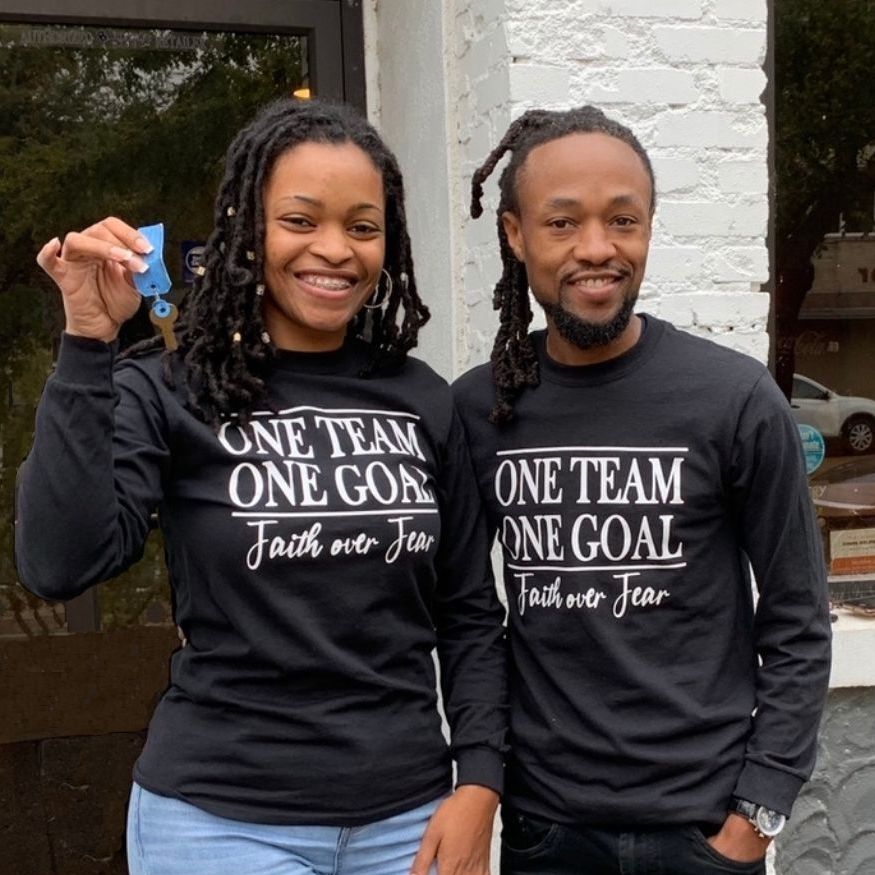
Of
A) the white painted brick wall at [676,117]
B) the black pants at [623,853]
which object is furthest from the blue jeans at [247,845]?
the white painted brick wall at [676,117]

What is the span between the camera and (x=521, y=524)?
1977mm

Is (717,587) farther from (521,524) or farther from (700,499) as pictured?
(521,524)

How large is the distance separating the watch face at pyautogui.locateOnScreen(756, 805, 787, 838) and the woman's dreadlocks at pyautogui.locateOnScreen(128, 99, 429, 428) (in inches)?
33.7

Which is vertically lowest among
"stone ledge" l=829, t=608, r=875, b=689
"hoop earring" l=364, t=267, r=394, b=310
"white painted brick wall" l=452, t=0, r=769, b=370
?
"stone ledge" l=829, t=608, r=875, b=689

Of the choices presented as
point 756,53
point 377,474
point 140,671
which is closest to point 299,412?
point 377,474

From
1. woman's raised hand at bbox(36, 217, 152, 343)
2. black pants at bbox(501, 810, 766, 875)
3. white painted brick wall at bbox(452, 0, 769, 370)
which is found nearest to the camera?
woman's raised hand at bbox(36, 217, 152, 343)

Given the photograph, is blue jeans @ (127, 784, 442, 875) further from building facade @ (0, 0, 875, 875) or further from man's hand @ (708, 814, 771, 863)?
building facade @ (0, 0, 875, 875)

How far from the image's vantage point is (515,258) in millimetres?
2158

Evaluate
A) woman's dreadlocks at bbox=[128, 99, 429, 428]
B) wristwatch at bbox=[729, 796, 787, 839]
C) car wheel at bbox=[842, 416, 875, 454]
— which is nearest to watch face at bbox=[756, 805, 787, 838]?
wristwatch at bbox=[729, 796, 787, 839]

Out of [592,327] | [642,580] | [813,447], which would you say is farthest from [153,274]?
[813,447]

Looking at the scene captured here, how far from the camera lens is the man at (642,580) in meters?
1.86

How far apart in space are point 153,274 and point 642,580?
32.8 inches

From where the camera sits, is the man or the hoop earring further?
the hoop earring

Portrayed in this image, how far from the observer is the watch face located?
184 cm
